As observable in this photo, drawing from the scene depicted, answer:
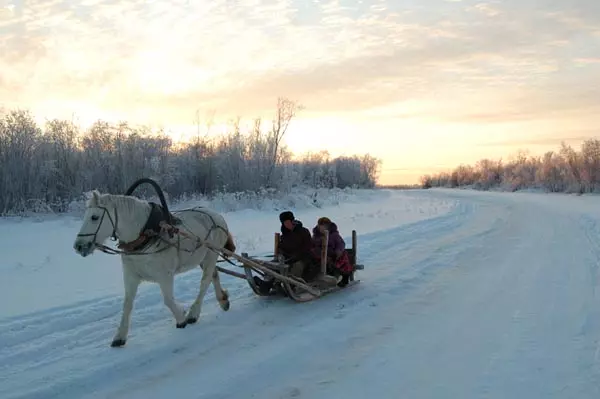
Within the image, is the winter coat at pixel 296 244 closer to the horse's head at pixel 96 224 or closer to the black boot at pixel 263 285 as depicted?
the black boot at pixel 263 285

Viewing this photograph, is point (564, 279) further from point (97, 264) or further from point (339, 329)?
point (97, 264)

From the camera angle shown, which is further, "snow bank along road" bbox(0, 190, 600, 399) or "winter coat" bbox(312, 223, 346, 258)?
"winter coat" bbox(312, 223, 346, 258)

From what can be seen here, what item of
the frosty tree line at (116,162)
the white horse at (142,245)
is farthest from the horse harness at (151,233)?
the frosty tree line at (116,162)

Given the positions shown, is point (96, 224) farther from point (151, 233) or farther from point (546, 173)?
point (546, 173)

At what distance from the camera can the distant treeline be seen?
174 ft

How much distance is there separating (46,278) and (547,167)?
220ft

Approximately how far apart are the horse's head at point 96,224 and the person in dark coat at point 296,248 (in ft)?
9.76

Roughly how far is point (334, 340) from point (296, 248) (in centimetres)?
243

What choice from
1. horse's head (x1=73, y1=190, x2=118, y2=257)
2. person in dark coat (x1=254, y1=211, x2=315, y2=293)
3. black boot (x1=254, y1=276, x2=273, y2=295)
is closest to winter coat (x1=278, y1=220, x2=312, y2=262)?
person in dark coat (x1=254, y1=211, x2=315, y2=293)

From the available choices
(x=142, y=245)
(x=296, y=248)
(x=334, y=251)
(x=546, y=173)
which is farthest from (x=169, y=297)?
(x=546, y=173)

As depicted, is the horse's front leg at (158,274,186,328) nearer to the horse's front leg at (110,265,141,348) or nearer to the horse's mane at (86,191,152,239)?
the horse's front leg at (110,265,141,348)

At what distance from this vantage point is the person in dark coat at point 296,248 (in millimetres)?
8039

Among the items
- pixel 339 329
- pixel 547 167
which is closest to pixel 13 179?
pixel 339 329

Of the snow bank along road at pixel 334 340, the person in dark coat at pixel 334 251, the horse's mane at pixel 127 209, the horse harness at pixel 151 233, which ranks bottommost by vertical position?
the snow bank along road at pixel 334 340
